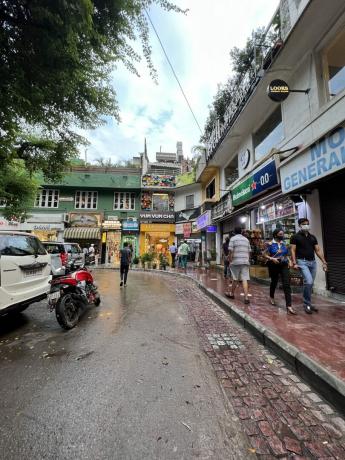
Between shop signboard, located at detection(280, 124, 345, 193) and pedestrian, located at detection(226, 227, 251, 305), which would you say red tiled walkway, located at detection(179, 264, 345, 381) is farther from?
shop signboard, located at detection(280, 124, 345, 193)

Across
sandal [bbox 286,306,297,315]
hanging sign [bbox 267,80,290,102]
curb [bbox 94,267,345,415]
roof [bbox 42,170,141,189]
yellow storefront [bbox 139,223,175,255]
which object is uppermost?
roof [bbox 42,170,141,189]

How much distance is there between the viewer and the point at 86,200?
925 inches

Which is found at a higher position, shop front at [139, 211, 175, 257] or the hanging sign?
the hanging sign

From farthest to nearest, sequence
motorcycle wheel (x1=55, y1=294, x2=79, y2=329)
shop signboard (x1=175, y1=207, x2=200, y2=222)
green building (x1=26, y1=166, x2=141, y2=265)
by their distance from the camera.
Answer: green building (x1=26, y1=166, x2=141, y2=265)
shop signboard (x1=175, y1=207, x2=200, y2=222)
motorcycle wheel (x1=55, y1=294, x2=79, y2=329)

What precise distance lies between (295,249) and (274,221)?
4267 millimetres

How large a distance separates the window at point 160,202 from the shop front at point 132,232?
2571 millimetres

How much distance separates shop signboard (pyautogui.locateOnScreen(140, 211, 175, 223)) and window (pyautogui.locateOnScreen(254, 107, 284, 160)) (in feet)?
44.8

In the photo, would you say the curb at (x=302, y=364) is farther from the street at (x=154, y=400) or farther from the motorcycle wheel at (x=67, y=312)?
the motorcycle wheel at (x=67, y=312)

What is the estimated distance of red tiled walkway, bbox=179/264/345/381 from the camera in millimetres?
2963

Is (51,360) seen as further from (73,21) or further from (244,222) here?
(244,222)

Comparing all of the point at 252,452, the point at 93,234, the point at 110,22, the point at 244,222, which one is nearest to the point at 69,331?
the point at 252,452

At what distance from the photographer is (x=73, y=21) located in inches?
147

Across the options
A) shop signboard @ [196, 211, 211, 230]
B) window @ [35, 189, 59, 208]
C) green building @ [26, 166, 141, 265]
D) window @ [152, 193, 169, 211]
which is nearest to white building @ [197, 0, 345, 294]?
shop signboard @ [196, 211, 211, 230]

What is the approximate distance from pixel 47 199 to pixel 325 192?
78.3 ft
